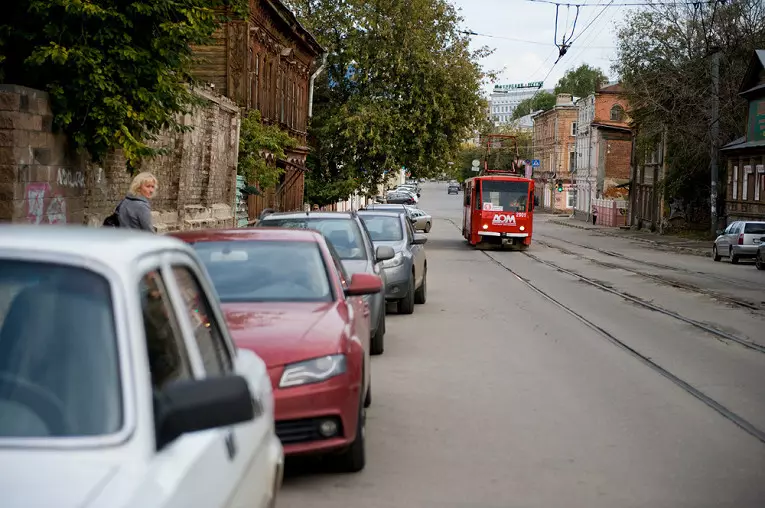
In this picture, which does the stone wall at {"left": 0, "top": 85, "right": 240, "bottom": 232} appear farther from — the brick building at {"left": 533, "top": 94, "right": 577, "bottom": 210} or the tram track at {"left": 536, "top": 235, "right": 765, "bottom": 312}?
the brick building at {"left": 533, "top": 94, "right": 577, "bottom": 210}

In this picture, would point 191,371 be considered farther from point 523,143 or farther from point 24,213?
point 523,143

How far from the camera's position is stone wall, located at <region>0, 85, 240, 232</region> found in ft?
43.4

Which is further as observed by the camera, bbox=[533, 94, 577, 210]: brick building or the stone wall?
bbox=[533, 94, 577, 210]: brick building

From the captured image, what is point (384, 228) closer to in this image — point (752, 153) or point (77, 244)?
point (77, 244)

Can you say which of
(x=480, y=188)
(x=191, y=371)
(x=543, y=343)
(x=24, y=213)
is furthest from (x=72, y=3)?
(x=480, y=188)

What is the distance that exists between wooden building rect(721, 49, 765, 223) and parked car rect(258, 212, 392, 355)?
39.3 metres

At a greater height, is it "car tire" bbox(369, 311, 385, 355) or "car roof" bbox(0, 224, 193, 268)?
"car roof" bbox(0, 224, 193, 268)

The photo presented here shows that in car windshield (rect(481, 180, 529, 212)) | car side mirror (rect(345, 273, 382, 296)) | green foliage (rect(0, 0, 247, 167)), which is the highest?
green foliage (rect(0, 0, 247, 167))

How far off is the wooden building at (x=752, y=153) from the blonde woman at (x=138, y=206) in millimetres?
41559

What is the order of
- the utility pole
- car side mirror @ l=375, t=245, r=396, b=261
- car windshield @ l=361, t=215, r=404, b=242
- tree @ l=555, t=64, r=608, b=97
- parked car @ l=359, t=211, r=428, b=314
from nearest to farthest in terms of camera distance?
car side mirror @ l=375, t=245, r=396, b=261 < parked car @ l=359, t=211, r=428, b=314 < car windshield @ l=361, t=215, r=404, b=242 < the utility pole < tree @ l=555, t=64, r=608, b=97

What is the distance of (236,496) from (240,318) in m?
3.72

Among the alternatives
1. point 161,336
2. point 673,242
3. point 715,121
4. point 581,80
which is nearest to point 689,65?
point 715,121

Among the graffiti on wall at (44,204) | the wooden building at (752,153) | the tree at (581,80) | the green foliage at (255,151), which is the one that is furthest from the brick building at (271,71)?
the tree at (581,80)

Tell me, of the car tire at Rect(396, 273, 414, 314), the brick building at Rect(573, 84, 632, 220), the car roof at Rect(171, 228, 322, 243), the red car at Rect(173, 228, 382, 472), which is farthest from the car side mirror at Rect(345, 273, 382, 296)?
the brick building at Rect(573, 84, 632, 220)
